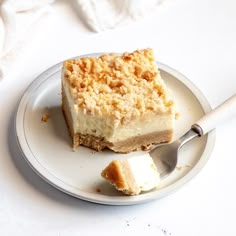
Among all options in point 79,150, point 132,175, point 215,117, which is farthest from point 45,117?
point 215,117

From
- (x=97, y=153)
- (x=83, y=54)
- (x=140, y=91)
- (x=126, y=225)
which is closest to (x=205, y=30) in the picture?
(x=83, y=54)

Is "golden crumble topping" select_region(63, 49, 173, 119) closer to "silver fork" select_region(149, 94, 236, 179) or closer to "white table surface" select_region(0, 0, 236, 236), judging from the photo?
"silver fork" select_region(149, 94, 236, 179)

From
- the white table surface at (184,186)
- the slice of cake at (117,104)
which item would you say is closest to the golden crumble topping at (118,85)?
the slice of cake at (117,104)

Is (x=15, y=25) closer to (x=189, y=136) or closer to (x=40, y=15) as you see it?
(x=40, y=15)

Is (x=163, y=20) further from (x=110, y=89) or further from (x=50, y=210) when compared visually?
(x=50, y=210)

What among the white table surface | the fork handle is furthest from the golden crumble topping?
the white table surface

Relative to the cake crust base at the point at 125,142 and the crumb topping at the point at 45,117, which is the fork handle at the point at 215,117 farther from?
the crumb topping at the point at 45,117
